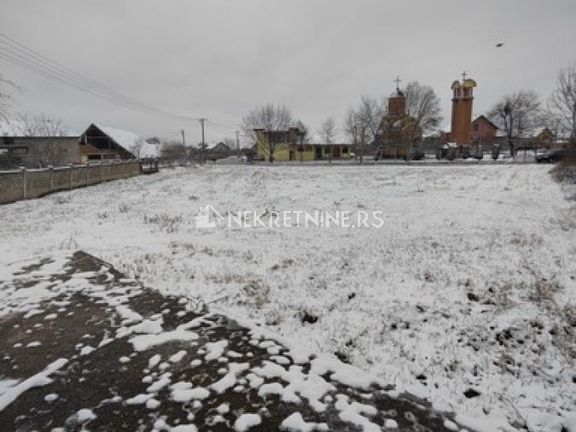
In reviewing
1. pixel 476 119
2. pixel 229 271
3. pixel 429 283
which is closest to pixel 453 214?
pixel 429 283

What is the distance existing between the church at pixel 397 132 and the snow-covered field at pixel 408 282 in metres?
42.2

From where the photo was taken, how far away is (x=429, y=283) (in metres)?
5.68

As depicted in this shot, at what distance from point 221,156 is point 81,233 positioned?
79.9 metres

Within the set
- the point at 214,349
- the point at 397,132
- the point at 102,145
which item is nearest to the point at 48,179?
the point at 214,349

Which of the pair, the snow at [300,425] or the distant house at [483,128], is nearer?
the snow at [300,425]

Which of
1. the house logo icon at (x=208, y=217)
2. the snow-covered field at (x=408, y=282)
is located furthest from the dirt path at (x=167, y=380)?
the house logo icon at (x=208, y=217)

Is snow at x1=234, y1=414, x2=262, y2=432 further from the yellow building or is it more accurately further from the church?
the yellow building

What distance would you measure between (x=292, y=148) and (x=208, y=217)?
5425 cm

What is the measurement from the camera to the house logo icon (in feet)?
36.2

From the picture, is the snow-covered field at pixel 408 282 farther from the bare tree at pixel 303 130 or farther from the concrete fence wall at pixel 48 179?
the bare tree at pixel 303 130

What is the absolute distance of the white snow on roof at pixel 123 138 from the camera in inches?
1832

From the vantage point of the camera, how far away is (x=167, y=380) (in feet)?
10.3

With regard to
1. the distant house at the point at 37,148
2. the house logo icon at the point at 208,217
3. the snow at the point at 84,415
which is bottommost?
the snow at the point at 84,415

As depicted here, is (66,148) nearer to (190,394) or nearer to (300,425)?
(190,394)
